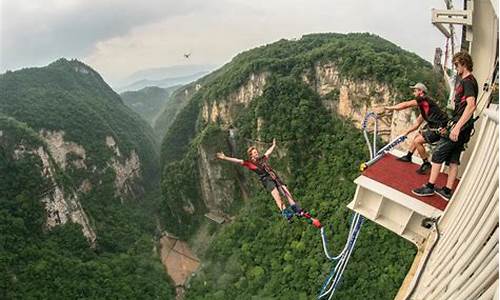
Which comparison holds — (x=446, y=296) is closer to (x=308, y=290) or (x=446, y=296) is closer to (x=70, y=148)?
(x=308, y=290)

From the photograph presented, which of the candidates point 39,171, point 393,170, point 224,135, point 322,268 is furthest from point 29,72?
point 393,170

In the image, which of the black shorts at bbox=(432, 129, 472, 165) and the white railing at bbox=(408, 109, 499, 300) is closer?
the white railing at bbox=(408, 109, 499, 300)

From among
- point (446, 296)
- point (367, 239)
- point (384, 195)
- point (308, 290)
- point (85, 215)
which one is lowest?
point (85, 215)

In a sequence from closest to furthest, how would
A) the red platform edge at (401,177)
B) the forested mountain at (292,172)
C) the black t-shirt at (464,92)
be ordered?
the black t-shirt at (464,92) → the red platform edge at (401,177) → the forested mountain at (292,172)

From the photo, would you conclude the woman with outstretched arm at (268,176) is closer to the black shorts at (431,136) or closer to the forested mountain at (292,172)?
the black shorts at (431,136)

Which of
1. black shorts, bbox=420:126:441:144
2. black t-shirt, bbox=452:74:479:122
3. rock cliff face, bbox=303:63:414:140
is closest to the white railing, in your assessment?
black t-shirt, bbox=452:74:479:122

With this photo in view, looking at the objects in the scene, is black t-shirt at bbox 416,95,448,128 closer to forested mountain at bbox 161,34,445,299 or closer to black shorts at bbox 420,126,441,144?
black shorts at bbox 420,126,441,144

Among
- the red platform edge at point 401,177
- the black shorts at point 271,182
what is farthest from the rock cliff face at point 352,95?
the red platform edge at point 401,177
